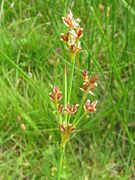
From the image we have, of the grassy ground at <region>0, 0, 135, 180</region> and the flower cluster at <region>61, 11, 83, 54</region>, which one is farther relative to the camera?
the grassy ground at <region>0, 0, 135, 180</region>

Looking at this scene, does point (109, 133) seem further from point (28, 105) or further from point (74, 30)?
point (74, 30)

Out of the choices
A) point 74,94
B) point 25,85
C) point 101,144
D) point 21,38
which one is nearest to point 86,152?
point 101,144

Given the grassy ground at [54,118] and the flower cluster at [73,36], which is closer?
the flower cluster at [73,36]

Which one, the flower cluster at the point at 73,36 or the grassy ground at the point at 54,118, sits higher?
the flower cluster at the point at 73,36

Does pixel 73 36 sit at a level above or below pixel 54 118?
above

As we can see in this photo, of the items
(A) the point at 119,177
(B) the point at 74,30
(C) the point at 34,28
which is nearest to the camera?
(B) the point at 74,30

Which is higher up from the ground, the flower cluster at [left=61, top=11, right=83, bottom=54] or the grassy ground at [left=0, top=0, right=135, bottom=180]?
the flower cluster at [left=61, top=11, right=83, bottom=54]

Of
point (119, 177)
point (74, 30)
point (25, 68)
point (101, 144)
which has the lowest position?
point (119, 177)

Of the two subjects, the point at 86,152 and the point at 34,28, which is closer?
the point at 86,152
